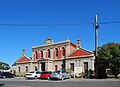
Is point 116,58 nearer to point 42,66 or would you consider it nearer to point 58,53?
point 58,53

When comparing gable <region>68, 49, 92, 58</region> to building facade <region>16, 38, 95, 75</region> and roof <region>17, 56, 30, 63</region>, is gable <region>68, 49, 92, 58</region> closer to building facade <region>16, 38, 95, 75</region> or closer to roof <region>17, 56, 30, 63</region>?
building facade <region>16, 38, 95, 75</region>

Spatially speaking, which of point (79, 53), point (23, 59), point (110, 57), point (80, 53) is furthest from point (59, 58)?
point (110, 57)

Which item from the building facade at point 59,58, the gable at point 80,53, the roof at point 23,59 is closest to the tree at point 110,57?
the building facade at point 59,58

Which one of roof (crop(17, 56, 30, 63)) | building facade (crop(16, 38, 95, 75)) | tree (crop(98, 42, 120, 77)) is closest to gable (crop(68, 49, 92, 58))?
building facade (crop(16, 38, 95, 75))

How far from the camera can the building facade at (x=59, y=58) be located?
51.5m

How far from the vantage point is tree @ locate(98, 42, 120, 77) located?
40.1m

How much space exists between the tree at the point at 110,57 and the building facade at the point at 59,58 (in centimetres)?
811

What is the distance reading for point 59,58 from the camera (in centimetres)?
5828

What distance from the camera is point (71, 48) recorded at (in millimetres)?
56000

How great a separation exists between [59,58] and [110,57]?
1989 cm

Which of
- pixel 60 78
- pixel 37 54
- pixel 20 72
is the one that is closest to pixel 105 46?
pixel 60 78

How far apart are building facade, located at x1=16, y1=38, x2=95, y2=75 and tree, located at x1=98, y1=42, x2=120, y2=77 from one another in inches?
319

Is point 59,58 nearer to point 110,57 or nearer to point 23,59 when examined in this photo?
point 23,59

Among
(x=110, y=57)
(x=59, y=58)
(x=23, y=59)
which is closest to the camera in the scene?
(x=110, y=57)
